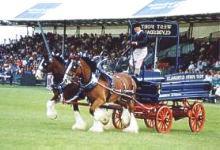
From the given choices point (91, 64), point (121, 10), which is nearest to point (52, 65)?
point (91, 64)

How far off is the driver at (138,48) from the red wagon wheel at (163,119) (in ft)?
4.89

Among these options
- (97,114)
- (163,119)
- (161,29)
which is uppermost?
(161,29)

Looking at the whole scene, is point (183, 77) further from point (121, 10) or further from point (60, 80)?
point (121, 10)

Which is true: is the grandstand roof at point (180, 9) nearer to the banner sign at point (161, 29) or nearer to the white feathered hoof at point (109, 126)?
the banner sign at point (161, 29)

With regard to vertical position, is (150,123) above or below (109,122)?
below

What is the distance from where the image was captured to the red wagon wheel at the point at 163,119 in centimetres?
1789

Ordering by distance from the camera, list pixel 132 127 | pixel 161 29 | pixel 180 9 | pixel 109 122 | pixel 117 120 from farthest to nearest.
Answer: pixel 180 9 < pixel 161 29 < pixel 117 120 < pixel 109 122 < pixel 132 127

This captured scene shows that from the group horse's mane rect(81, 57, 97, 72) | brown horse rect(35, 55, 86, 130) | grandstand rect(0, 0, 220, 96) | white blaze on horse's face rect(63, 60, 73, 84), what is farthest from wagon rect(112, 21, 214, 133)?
grandstand rect(0, 0, 220, 96)

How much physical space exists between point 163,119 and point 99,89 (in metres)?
1.93

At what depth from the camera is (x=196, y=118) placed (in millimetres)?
19359

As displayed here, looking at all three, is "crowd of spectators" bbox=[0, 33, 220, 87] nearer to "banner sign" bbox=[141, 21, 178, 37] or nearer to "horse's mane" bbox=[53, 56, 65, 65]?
"banner sign" bbox=[141, 21, 178, 37]

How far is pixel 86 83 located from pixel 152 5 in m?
24.7

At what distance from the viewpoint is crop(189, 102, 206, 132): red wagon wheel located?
19.2m

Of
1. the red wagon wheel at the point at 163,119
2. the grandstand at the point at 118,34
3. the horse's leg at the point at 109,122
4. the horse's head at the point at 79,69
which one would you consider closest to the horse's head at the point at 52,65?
the horse's head at the point at 79,69
